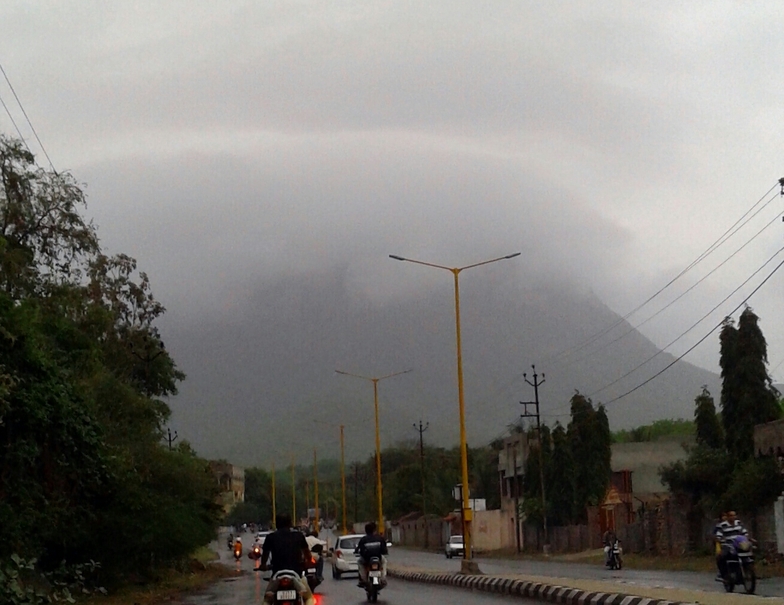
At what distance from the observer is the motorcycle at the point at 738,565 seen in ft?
76.3

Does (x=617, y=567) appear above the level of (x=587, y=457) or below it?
below

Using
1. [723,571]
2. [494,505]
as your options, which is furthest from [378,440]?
[494,505]

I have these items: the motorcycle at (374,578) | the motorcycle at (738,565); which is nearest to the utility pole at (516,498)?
the motorcycle at (738,565)

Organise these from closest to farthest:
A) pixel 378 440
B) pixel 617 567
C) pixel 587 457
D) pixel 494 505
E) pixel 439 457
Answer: pixel 617 567 → pixel 378 440 → pixel 587 457 → pixel 494 505 → pixel 439 457

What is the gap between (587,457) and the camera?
76.4 m

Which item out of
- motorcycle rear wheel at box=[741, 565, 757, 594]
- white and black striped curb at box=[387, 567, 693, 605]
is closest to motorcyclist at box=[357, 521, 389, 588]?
white and black striped curb at box=[387, 567, 693, 605]

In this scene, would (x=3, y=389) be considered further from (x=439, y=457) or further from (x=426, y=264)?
(x=439, y=457)

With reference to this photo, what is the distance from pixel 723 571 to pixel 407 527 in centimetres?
8975

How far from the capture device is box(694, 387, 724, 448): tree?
64.2 m

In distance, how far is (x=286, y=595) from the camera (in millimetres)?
13695

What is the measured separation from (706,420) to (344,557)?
104ft

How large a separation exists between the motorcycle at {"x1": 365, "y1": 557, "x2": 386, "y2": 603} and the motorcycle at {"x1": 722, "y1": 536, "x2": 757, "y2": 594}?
24.4ft

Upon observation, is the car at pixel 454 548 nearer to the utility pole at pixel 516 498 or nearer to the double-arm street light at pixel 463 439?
the utility pole at pixel 516 498

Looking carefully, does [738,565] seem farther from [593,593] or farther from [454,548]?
[454,548]
